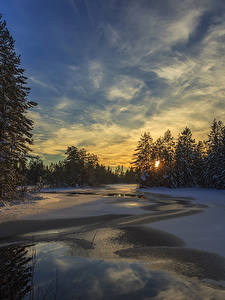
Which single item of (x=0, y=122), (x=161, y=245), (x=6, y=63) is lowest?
(x=161, y=245)

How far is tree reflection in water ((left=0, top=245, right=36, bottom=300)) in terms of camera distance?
3412 mm

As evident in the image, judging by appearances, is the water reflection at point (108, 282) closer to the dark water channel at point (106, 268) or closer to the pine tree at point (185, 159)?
the dark water channel at point (106, 268)

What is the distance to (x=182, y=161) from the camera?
149 feet

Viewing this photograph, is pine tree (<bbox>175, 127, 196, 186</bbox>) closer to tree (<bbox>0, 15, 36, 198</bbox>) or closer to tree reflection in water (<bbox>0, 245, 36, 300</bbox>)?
tree (<bbox>0, 15, 36, 198</bbox>)

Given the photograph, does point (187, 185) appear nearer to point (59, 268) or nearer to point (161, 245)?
point (161, 245)

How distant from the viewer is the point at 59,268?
4.38m

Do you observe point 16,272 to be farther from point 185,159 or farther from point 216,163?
point 185,159

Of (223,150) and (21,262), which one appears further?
(223,150)

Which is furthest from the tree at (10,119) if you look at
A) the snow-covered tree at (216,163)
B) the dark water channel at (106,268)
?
the snow-covered tree at (216,163)

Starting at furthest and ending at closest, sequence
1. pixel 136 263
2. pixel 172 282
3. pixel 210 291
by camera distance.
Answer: pixel 136 263
pixel 172 282
pixel 210 291

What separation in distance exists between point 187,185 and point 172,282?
44337 mm

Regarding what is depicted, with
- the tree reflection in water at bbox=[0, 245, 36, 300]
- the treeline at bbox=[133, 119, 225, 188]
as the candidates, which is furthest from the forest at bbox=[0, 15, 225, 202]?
the tree reflection in water at bbox=[0, 245, 36, 300]

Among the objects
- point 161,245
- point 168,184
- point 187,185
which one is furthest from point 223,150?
→ point 161,245

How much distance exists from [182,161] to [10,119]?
3911cm
